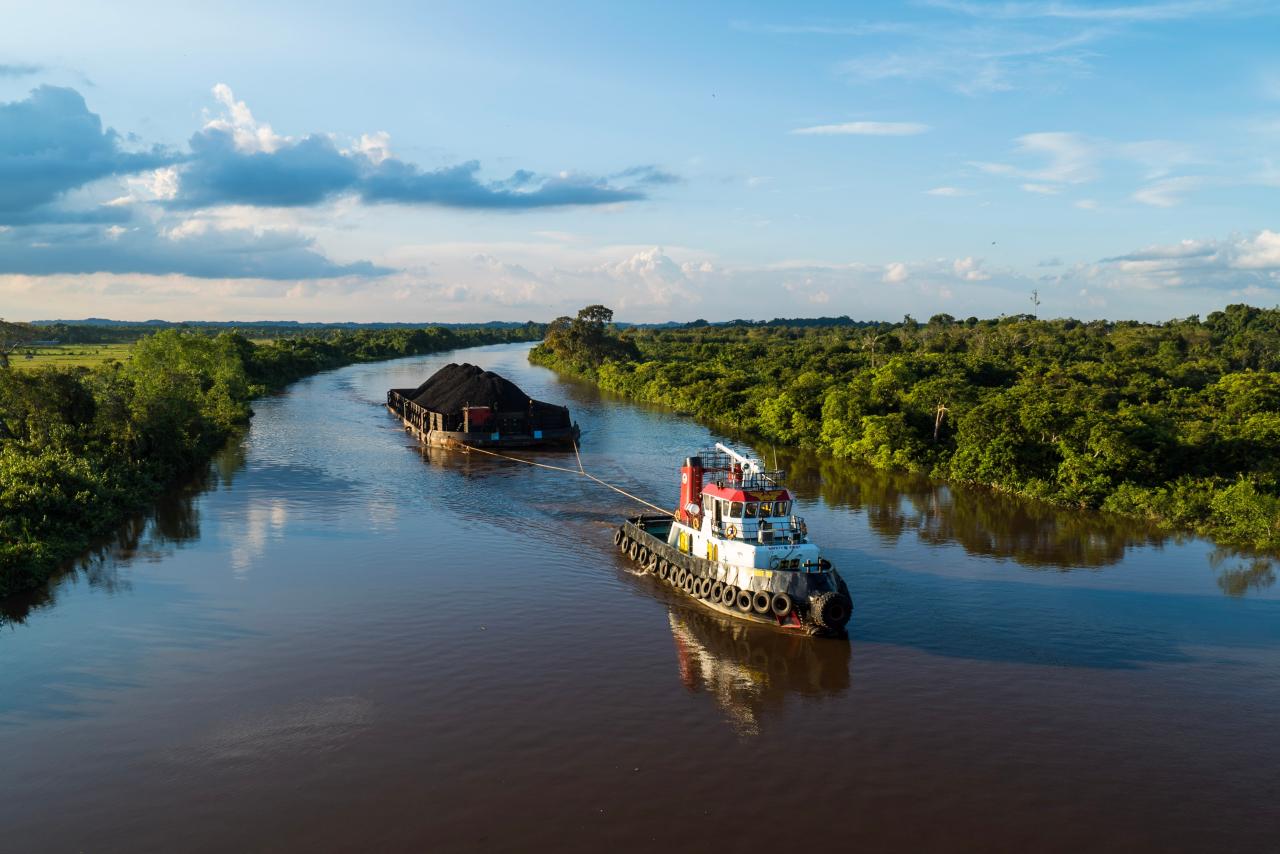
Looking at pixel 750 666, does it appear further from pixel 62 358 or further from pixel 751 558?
pixel 62 358

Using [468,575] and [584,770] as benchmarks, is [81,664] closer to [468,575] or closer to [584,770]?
[468,575]

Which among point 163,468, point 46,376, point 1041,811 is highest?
point 46,376

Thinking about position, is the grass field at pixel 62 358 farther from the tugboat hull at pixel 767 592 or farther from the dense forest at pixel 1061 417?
the tugboat hull at pixel 767 592

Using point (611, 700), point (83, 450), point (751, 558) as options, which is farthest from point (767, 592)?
point (83, 450)

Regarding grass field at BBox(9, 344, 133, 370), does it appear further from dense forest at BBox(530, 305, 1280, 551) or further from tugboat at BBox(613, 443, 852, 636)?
tugboat at BBox(613, 443, 852, 636)

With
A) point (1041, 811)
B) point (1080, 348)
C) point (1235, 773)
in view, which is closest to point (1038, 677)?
point (1235, 773)
